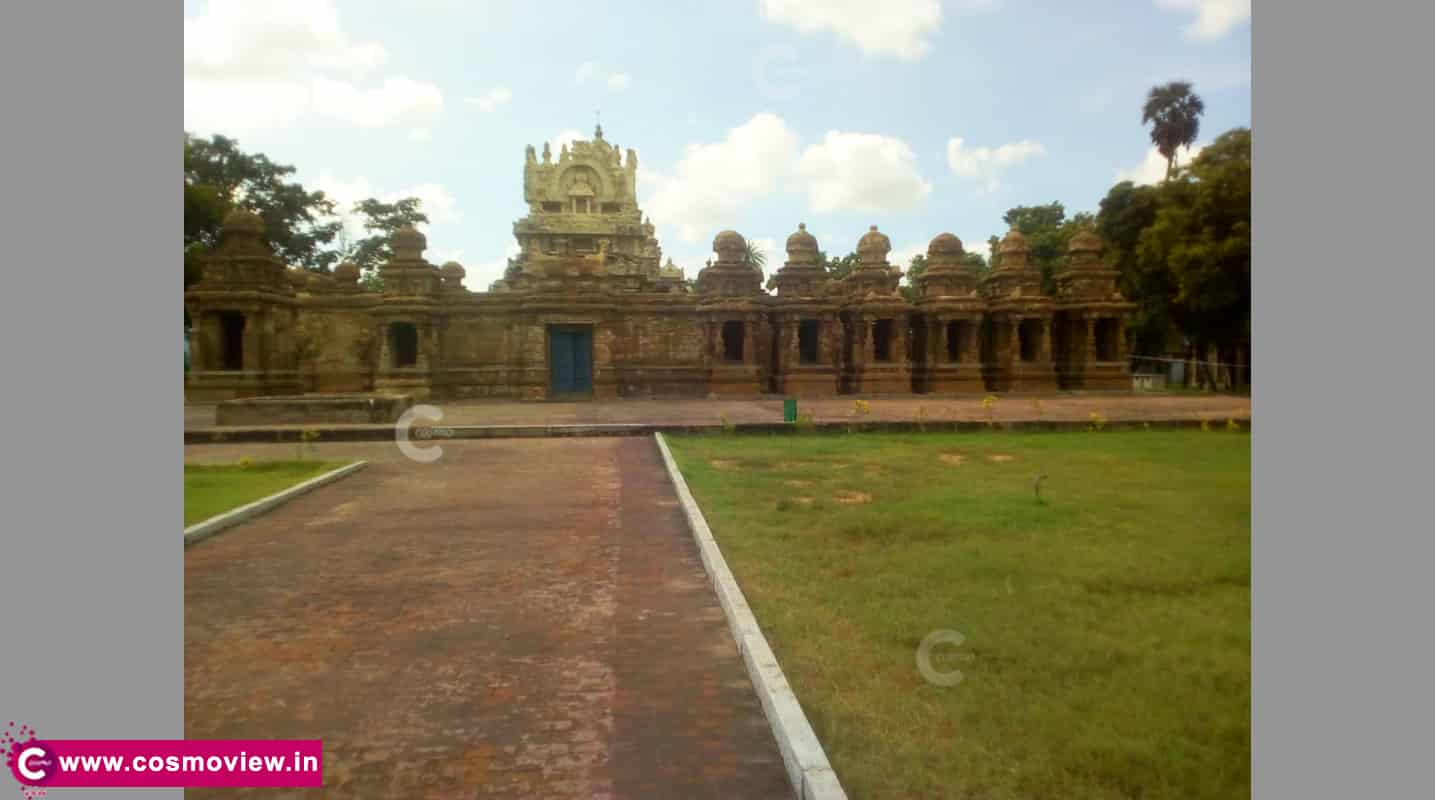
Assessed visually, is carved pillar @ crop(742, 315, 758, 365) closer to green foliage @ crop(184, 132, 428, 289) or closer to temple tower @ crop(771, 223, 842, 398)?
temple tower @ crop(771, 223, 842, 398)

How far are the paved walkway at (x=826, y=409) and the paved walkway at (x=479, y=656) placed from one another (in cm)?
1017

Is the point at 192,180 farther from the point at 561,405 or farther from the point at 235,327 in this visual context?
the point at 561,405

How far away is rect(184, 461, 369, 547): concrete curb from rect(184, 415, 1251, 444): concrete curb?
4.70 metres

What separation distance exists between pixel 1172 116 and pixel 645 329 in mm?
23881

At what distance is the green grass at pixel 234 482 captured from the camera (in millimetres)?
9531

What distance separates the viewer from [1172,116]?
7016mm

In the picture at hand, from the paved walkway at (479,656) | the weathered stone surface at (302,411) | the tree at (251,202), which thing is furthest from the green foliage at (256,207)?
the paved walkway at (479,656)

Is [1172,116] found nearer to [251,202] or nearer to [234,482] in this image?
[234,482]

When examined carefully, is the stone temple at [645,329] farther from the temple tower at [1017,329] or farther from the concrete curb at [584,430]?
the concrete curb at [584,430]

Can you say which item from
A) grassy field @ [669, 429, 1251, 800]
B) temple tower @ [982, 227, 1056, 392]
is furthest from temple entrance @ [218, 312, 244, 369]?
temple tower @ [982, 227, 1056, 392]

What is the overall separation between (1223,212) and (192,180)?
3684 centimetres

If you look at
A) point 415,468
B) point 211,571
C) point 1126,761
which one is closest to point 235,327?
point 415,468

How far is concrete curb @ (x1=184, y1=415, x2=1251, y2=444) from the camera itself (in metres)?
17.0
